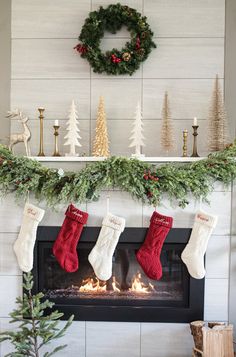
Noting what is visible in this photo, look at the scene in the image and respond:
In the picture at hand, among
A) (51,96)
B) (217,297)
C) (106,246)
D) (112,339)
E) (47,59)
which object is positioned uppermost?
(47,59)

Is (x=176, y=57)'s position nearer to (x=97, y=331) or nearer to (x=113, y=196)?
(x=113, y=196)

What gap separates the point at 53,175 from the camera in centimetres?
227

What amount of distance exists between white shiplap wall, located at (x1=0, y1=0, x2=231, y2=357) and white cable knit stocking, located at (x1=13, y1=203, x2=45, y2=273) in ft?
0.34

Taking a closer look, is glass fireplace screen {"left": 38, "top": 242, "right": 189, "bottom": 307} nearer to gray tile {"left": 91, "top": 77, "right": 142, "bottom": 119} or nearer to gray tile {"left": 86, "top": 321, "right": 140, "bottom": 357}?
gray tile {"left": 86, "top": 321, "right": 140, "bottom": 357}

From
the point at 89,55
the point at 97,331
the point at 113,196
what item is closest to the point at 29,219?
the point at 113,196

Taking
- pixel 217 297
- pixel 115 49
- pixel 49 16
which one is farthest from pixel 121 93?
pixel 217 297

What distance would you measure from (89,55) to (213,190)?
119 cm

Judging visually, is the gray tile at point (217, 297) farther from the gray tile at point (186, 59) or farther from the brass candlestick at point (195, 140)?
the gray tile at point (186, 59)

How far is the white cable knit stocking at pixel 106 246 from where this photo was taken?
2272mm

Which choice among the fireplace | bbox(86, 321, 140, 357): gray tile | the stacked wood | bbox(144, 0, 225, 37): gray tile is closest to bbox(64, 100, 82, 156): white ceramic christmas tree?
the fireplace

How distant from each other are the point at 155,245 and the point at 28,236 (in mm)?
808

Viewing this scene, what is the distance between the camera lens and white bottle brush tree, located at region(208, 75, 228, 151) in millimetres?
2326

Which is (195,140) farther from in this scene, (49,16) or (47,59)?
(49,16)

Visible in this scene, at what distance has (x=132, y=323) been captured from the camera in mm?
2434
